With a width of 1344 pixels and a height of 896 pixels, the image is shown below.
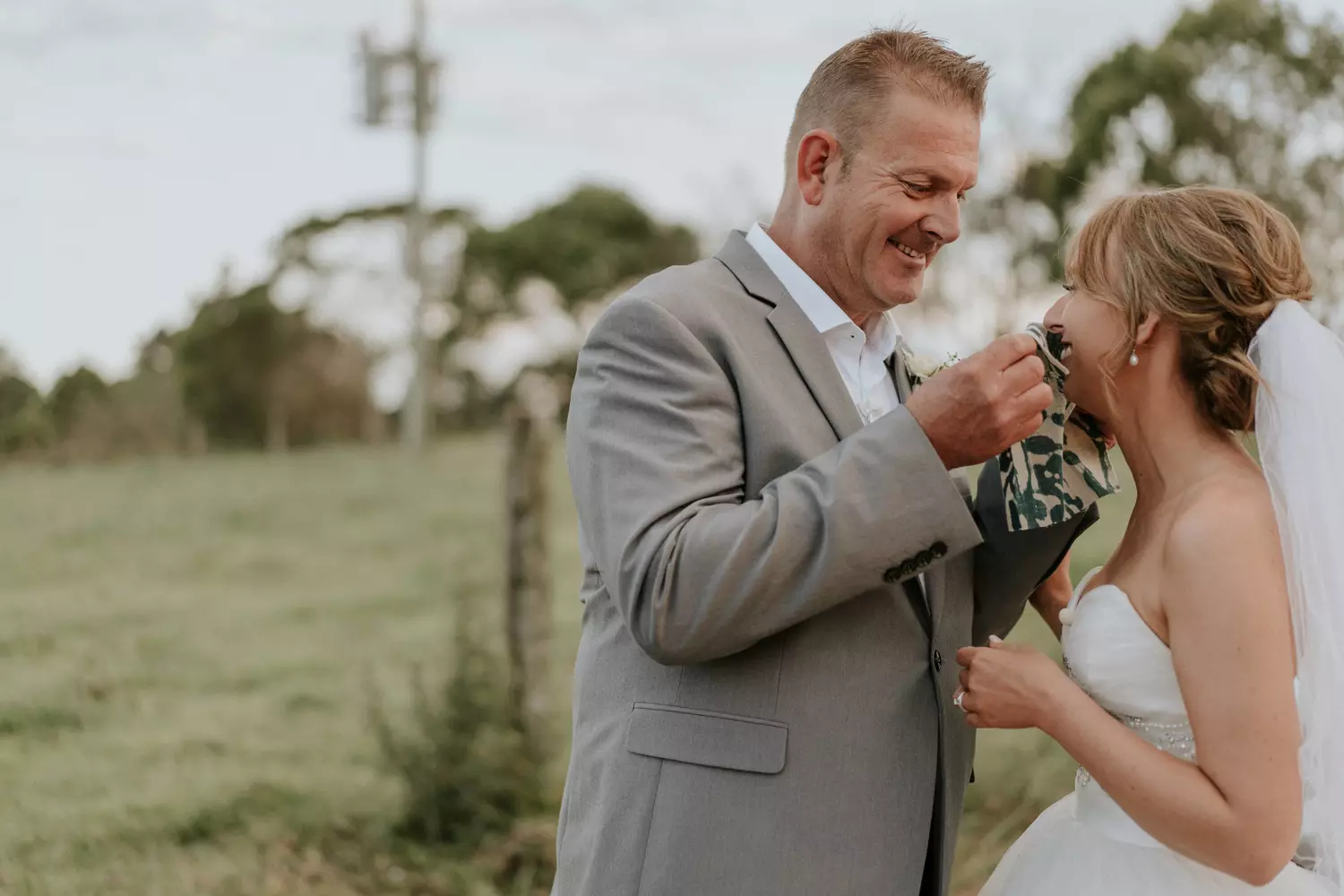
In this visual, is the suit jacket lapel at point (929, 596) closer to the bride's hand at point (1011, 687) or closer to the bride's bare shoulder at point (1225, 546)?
the bride's hand at point (1011, 687)

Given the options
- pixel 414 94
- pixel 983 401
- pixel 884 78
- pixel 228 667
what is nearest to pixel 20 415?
pixel 228 667

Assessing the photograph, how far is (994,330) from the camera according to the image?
15.0 metres

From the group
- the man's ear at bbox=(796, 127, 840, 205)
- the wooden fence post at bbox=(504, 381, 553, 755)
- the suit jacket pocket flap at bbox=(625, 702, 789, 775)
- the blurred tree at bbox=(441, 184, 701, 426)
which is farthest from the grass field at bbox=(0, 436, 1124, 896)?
the blurred tree at bbox=(441, 184, 701, 426)

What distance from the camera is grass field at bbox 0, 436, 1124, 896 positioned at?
18.0 feet

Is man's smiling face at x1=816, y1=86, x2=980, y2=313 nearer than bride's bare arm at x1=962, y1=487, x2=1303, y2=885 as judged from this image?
No

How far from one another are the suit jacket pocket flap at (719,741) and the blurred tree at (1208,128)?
855cm

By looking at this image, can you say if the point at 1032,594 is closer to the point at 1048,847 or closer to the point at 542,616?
the point at 1048,847

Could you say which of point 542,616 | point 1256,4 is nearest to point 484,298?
point 1256,4

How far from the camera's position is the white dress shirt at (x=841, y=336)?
98.5 inches

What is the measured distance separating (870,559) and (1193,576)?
0.59 meters

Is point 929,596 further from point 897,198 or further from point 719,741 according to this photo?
point 897,198

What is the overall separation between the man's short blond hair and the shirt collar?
0.71ft

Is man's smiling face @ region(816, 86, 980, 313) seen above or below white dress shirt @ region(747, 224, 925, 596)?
above

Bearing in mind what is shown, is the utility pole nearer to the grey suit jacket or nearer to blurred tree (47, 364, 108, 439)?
blurred tree (47, 364, 108, 439)
